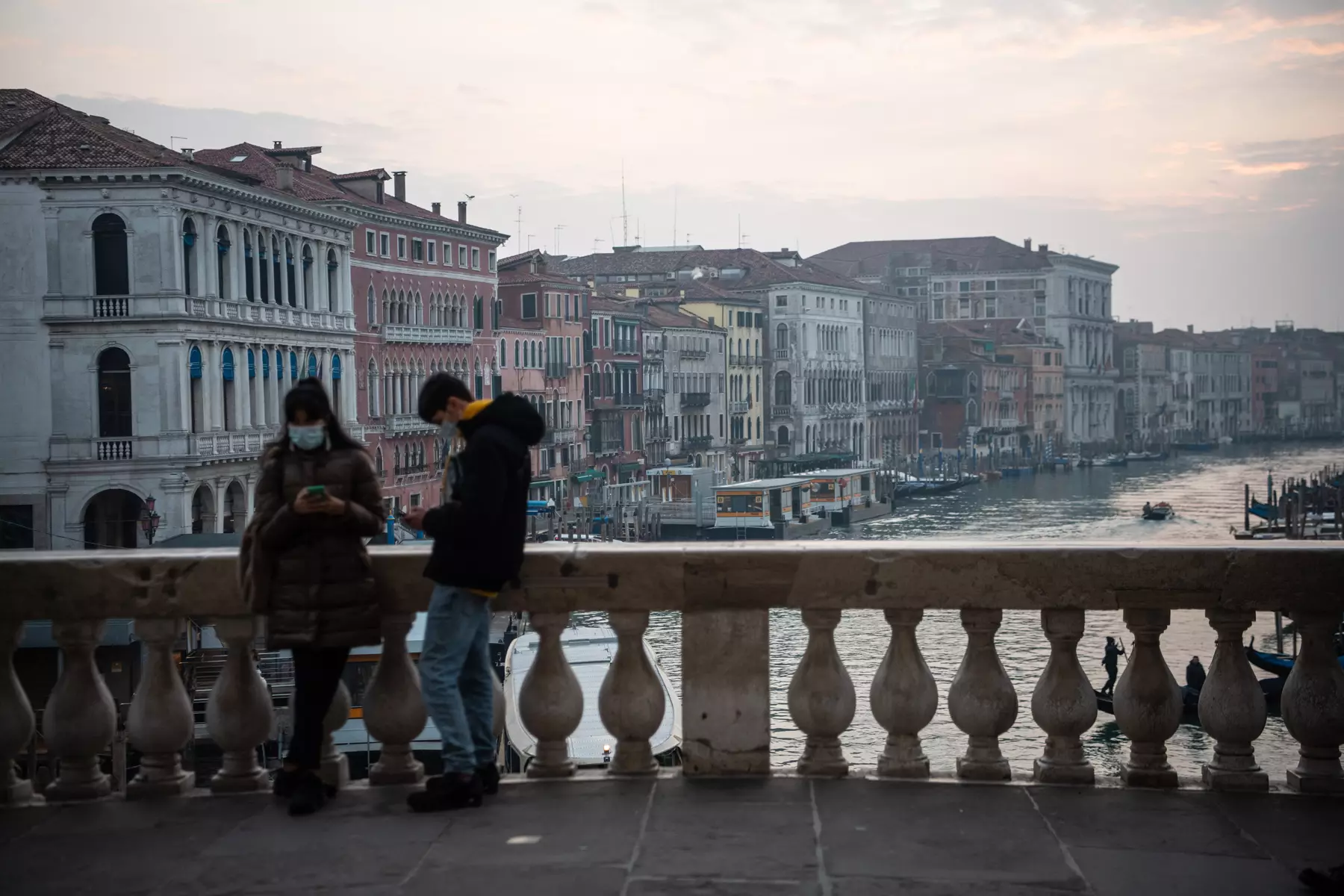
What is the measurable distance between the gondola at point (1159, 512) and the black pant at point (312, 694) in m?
50.3

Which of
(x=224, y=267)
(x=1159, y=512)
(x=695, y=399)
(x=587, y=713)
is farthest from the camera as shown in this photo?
(x=695, y=399)

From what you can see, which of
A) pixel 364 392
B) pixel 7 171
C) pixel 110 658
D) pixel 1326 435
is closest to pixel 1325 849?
pixel 110 658

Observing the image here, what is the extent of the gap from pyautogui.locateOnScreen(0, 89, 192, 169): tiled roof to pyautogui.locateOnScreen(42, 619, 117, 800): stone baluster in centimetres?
2516

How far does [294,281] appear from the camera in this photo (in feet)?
109

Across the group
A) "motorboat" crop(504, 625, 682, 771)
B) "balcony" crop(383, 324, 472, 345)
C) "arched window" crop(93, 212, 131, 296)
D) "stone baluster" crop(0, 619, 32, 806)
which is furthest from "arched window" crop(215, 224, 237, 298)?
"stone baluster" crop(0, 619, 32, 806)

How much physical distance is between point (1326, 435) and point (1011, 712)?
Answer: 121m

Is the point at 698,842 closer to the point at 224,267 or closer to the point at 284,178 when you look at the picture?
the point at 224,267

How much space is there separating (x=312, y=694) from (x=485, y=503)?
1.75 ft

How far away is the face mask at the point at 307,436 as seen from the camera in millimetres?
3107

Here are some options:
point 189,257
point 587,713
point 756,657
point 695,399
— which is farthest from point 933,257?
point 756,657

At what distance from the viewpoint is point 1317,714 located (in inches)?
122

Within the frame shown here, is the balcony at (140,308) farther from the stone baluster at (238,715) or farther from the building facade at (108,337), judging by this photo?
the stone baluster at (238,715)

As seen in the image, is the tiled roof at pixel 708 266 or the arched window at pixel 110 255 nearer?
the arched window at pixel 110 255

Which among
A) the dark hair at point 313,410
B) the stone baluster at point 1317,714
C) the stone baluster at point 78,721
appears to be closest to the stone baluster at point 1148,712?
the stone baluster at point 1317,714
